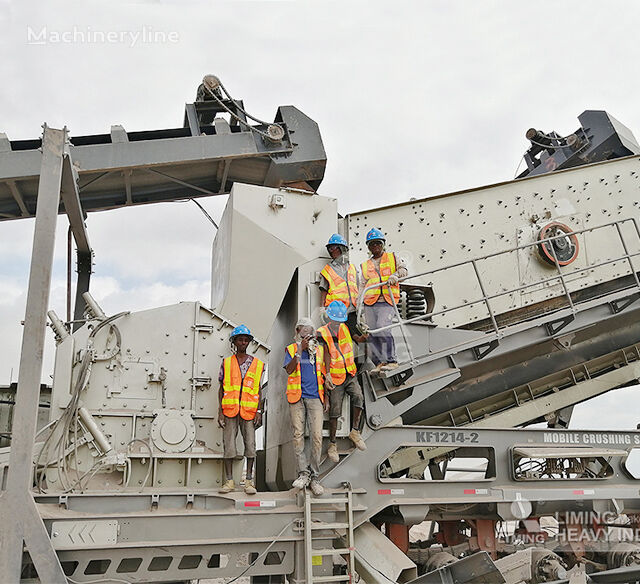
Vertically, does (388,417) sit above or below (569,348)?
below

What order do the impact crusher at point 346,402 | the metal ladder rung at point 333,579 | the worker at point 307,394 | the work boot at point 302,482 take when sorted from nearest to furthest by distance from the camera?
1. the impact crusher at point 346,402
2. the metal ladder rung at point 333,579
3. the work boot at point 302,482
4. the worker at point 307,394

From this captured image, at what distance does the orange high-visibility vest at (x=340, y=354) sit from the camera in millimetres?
5809

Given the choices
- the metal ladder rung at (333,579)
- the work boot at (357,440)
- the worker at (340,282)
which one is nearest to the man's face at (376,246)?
the worker at (340,282)

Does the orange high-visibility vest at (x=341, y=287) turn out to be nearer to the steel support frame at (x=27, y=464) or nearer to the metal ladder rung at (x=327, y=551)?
the metal ladder rung at (x=327, y=551)

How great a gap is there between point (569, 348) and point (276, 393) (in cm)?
353

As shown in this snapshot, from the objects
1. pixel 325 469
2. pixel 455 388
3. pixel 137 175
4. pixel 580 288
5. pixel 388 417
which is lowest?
pixel 325 469

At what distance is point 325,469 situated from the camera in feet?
18.9

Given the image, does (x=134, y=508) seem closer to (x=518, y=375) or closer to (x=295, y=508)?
(x=295, y=508)

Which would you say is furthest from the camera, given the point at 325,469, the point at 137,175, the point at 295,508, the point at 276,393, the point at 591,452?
the point at 137,175

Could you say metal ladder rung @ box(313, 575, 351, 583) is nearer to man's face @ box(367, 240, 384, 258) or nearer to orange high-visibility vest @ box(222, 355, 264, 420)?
orange high-visibility vest @ box(222, 355, 264, 420)

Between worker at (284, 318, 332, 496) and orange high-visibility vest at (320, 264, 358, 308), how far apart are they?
0.52 metres

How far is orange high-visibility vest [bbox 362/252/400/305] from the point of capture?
615 centimetres

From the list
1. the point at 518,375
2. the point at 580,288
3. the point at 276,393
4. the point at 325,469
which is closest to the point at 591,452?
the point at 518,375

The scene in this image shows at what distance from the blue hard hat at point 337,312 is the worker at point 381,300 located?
0.89 ft
